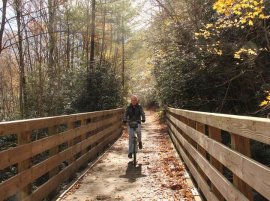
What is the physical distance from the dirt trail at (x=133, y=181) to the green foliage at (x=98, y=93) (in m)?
11.4

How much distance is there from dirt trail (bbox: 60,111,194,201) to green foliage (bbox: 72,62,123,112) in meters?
11.4

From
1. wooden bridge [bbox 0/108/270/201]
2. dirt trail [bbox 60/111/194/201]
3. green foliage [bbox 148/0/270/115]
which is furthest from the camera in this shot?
green foliage [bbox 148/0/270/115]

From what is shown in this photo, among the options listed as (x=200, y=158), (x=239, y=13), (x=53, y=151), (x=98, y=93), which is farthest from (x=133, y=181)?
(x=98, y=93)

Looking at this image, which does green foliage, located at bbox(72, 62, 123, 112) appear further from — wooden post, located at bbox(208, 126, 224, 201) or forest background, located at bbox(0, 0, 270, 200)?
wooden post, located at bbox(208, 126, 224, 201)

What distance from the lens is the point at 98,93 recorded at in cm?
2294

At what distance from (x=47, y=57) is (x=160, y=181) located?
1270cm

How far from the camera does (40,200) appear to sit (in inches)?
226

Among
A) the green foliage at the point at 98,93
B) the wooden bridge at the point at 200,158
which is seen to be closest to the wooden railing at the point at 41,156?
the wooden bridge at the point at 200,158

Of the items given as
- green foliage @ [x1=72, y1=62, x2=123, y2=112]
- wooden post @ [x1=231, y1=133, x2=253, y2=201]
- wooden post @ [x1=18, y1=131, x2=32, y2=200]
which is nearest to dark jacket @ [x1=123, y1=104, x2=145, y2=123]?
wooden post @ [x1=18, y1=131, x2=32, y2=200]

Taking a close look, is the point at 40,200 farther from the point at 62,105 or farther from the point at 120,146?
the point at 62,105

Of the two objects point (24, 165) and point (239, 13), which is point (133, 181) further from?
point (239, 13)

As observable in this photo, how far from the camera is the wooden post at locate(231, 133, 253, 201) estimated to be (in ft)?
11.3

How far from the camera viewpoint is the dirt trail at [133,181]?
668 centimetres

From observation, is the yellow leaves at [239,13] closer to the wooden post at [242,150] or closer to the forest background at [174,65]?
the forest background at [174,65]
